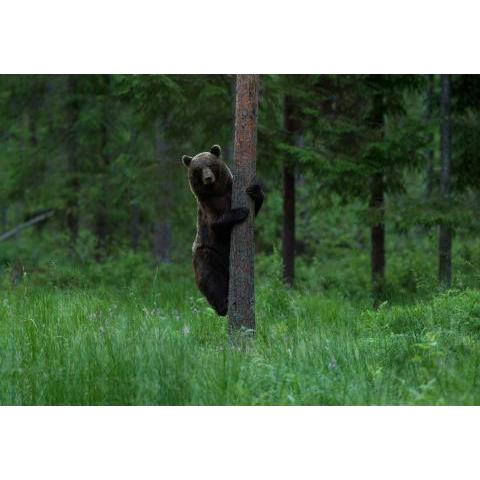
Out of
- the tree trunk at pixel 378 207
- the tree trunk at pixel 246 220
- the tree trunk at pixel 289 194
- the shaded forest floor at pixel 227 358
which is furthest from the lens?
the tree trunk at pixel 289 194

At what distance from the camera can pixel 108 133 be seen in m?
18.2

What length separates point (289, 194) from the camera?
44.0 feet

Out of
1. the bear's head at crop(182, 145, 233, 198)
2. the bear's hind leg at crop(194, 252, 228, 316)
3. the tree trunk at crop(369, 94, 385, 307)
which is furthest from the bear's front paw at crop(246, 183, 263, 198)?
the tree trunk at crop(369, 94, 385, 307)

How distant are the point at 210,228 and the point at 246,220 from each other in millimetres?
950

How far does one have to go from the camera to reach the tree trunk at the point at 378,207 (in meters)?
12.4

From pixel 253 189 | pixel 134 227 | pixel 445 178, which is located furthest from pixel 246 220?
pixel 134 227

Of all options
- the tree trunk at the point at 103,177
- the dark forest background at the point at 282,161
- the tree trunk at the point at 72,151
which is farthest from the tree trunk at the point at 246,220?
the tree trunk at the point at 72,151

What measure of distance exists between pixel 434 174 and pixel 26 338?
9.12 metres

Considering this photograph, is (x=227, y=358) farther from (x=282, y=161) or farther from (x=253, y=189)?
(x=282, y=161)

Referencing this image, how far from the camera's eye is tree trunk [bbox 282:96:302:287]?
43.0ft

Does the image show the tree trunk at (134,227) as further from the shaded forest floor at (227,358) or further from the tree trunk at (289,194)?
the shaded forest floor at (227,358)

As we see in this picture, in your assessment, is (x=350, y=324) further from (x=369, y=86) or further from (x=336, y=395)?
(x=369, y=86)

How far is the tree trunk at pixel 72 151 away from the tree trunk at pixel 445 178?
8782 millimetres

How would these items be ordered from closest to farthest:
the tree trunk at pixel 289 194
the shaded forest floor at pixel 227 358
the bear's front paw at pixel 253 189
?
the shaded forest floor at pixel 227 358, the bear's front paw at pixel 253 189, the tree trunk at pixel 289 194
